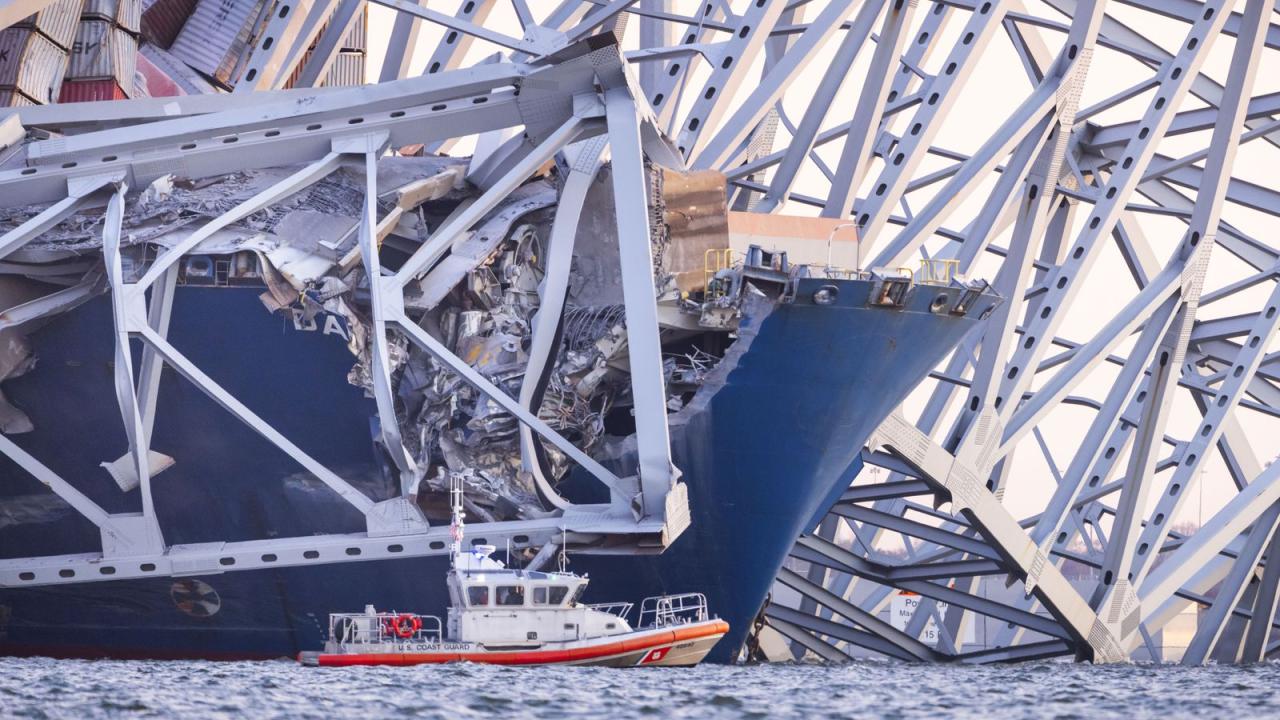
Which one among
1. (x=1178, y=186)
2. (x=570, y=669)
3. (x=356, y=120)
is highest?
(x=1178, y=186)

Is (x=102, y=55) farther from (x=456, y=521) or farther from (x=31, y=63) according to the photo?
(x=456, y=521)

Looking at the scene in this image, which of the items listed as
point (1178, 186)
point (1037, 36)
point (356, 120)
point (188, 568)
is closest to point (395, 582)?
point (188, 568)

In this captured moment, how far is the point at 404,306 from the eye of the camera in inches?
1137

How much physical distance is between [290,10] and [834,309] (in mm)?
14798

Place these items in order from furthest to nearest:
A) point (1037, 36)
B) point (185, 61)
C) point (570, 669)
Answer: point (185, 61) → point (1037, 36) → point (570, 669)

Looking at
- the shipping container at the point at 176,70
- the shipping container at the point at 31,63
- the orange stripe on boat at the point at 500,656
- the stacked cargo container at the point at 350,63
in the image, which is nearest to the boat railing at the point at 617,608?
the orange stripe on boat at the point at 500,656

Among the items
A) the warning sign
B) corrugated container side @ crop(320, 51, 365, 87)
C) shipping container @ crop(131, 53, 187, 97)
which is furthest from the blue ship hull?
the warning sign

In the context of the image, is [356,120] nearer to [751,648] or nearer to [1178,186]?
[751,648]

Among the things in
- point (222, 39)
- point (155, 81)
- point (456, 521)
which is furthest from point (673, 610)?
point (222, 39)

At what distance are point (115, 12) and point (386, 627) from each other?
74.9 ft

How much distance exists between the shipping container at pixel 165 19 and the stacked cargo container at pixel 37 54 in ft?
24.6

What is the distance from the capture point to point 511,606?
26750mm

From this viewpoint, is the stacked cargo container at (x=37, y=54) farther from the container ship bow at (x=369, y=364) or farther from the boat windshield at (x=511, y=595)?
the boat windshield at (x=511, y=595)

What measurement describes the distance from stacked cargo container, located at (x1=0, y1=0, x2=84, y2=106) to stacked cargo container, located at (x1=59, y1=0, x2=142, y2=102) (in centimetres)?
62
